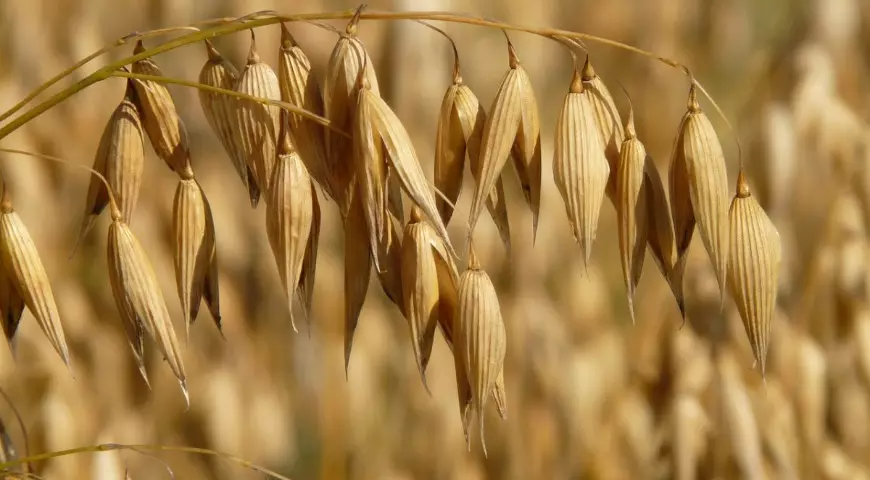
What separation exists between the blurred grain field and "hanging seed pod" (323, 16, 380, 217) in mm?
563

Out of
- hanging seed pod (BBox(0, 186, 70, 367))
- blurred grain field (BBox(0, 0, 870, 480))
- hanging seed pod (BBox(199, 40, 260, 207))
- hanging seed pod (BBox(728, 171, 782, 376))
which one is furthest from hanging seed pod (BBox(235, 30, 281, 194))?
blurred grain field (BBox(0, 0, 870, 480))

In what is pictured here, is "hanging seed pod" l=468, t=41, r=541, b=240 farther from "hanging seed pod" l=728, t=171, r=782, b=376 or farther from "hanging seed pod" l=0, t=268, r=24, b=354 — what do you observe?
"hanging seed pod" l=0, t=268, r=24, b=354

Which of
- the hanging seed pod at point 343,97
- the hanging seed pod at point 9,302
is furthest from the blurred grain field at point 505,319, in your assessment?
the hanging seed pod at point 343,97

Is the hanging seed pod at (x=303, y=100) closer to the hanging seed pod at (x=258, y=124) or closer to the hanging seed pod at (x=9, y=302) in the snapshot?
the hanging seed pod at (x=258, y=124)

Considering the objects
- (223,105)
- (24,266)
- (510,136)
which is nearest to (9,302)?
(24,266)

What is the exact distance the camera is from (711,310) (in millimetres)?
1045

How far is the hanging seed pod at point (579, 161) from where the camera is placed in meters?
0.50

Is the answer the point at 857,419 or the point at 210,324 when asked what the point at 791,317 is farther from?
the point at 210,324

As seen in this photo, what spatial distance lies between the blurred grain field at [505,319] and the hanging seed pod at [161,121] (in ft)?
1.71

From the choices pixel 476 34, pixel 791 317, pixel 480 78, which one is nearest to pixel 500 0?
pixel 476 34

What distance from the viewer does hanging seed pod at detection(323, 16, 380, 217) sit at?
1.57ft

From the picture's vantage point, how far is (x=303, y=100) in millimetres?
501

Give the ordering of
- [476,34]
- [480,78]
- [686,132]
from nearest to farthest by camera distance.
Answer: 1. [686,132]
2. [480,78]
3. [476,34]

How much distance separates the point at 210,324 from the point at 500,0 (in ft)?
2.64
